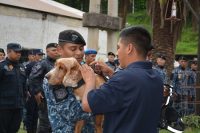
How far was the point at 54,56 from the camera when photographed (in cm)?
799

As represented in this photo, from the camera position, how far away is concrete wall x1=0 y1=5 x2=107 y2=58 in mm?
21656

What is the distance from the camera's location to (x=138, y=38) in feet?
10.1

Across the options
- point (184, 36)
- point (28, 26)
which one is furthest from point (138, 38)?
point (184, 36)

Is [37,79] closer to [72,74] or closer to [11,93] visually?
[11,93]

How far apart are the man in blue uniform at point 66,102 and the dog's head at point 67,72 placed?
0.10m

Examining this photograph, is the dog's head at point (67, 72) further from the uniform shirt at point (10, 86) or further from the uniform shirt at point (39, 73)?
the uniform shirt at point (10, 86)

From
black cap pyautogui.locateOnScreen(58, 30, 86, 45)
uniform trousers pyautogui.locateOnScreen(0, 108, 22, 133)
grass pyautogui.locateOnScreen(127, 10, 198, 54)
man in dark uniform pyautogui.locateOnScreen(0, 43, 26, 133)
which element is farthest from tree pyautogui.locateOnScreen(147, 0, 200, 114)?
grass pyautogui.locateOnScreen(127, 10, 198, 54)

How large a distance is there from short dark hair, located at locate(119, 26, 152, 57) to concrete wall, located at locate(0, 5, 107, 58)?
18792 millimetres

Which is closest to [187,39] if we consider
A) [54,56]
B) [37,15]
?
[37,15]

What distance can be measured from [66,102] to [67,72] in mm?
258

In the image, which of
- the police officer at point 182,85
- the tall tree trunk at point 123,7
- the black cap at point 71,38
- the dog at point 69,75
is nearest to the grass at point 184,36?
the tall tree trunk at point 123,7

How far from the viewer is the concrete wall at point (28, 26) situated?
21.7 metres

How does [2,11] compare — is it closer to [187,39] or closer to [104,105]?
[104,105]

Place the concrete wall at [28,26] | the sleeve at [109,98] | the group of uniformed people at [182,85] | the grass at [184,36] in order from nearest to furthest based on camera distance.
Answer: the sleeve at [109,98] → the group of uniformed people at [182,85] → the concrete wall at [28,26] → the grass at [184,36]
